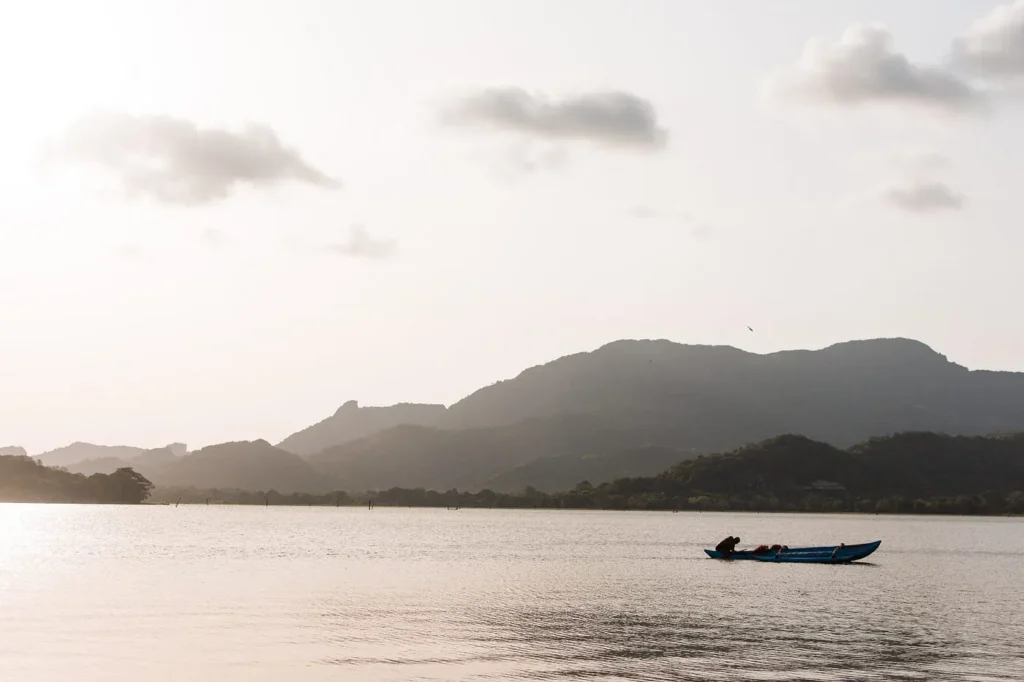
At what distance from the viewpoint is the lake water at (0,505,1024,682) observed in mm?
59156

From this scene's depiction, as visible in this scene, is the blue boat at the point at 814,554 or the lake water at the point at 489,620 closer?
the lake water at the point at 489,620

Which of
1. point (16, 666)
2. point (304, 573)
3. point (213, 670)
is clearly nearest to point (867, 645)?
point (213, 670)

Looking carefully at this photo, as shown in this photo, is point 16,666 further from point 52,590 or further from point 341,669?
point 52,590

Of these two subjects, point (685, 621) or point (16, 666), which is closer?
point (16, 666)

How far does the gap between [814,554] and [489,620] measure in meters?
87.2

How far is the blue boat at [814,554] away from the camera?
155m

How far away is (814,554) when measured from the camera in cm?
15462

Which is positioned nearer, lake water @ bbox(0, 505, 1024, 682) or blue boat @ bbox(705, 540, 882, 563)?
lake water @ bbox(0, 505, 1024, 682)

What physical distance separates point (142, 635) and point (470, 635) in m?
21.1

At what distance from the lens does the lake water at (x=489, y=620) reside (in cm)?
5916

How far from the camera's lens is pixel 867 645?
232 ft

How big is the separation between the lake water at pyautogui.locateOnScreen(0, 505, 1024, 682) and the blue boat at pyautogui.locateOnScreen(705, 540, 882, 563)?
564 centimetres

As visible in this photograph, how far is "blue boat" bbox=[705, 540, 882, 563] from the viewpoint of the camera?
508ft

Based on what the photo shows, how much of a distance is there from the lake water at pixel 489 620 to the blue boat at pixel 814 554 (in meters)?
5.64
